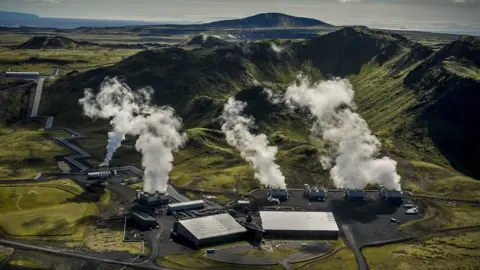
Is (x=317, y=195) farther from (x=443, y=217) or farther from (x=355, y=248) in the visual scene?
(x=443, y=217)

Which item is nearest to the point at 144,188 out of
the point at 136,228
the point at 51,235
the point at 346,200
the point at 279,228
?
the point at 136,228

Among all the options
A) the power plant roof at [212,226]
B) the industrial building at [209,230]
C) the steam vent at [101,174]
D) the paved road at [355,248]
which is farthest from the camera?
the steam vent at [101,174]

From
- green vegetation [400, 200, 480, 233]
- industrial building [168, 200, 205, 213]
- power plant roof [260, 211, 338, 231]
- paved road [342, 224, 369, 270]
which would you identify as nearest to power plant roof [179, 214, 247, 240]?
power plant roof [260, 211, 338, 231]

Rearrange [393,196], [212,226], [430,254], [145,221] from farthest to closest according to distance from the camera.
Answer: [393,196] < [145,221] < [212,226] < [430,254]

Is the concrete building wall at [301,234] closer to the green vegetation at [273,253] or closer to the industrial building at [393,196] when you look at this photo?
the green vegetation at [273,253]

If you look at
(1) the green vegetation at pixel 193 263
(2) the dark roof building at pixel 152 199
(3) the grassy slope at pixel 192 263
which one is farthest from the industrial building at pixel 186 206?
(1) the green vegetation at pixel 193 263

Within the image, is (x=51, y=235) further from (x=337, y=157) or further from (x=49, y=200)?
(x=337, y=157)

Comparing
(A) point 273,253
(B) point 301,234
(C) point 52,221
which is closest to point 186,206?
(B) point 301,234
